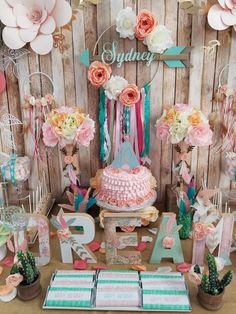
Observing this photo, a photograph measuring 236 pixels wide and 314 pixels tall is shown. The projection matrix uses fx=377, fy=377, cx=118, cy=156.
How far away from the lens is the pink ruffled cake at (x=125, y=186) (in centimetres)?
152

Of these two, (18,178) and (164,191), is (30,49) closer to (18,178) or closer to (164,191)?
(18,178)

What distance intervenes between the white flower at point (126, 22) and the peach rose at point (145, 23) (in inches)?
1.0

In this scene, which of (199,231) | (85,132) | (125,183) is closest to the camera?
(199,231)

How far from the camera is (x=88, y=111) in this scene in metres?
1.80

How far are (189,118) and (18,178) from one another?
85cm

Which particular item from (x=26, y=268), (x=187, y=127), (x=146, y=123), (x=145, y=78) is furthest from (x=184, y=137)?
(x=26, y=268)

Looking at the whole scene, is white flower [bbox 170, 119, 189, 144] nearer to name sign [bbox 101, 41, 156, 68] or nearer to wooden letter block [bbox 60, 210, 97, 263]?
name sign [bbox 101, 41, 156, 68]

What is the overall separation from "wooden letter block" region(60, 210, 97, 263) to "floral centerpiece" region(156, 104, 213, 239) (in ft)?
1.39

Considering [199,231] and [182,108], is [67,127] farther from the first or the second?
[199,231]

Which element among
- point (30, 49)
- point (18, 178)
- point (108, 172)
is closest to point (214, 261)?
point (108, 172)

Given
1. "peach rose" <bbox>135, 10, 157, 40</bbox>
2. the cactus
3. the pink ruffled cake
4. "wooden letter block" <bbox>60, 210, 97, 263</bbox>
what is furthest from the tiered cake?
"peach rose" <bbox>135, 10, 157, 40</bbox>

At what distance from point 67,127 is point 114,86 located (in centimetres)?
28

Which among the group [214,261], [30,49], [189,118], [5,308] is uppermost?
[30,49]

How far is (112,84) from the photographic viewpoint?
1.67 meters
